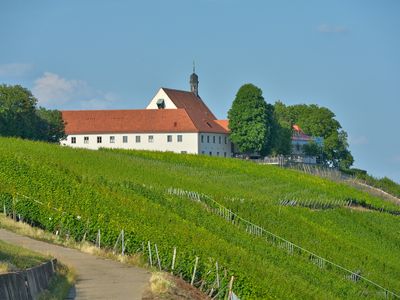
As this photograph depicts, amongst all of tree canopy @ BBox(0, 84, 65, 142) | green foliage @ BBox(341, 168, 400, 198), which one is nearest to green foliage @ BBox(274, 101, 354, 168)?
green foliage @ BBox(341, 168, 400, 198)

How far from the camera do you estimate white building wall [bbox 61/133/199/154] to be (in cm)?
14812

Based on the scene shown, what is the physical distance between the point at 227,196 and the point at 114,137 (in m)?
83.0

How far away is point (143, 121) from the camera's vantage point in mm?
151250

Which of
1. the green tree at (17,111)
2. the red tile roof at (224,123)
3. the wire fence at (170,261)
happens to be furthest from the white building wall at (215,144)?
the wire fence at (170,261)

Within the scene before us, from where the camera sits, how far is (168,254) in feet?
117

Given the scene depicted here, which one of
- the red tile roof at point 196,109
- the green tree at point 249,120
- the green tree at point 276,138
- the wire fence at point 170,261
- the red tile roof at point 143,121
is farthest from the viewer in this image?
the red tile roof at point 196,109

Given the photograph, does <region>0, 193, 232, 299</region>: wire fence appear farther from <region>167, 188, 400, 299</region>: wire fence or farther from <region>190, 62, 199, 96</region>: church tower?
<region>190, 62, 199, 96</region>: church tower

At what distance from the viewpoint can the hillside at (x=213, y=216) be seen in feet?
131

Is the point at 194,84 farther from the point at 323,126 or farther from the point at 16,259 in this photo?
the point at 16,259

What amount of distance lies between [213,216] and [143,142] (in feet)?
306

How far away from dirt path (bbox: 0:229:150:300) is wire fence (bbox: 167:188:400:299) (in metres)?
21.5

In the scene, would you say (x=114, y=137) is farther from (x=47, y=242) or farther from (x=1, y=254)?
(x=1, y=254)

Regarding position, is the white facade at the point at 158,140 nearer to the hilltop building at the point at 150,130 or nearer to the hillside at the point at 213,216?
the hilltop building at the point at 150,130

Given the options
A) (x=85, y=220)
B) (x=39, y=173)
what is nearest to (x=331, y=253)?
(x=39, y=173)
